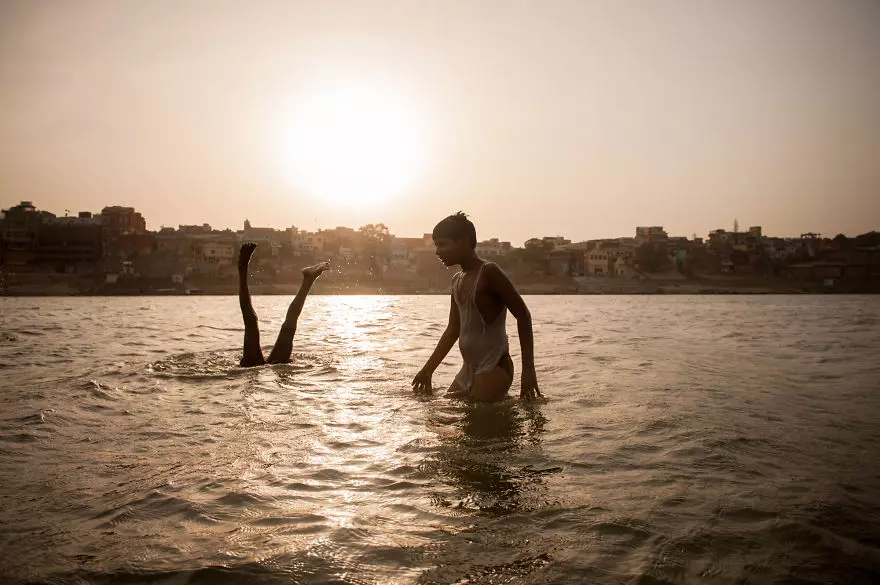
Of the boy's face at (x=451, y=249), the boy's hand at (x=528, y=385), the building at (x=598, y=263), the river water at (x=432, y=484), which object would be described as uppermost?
the building at (x=598, y=263)

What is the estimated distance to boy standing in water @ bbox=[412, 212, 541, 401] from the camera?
16.2 ft

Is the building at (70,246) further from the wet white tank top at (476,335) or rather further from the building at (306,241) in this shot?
the wet white tank top at (476,335)

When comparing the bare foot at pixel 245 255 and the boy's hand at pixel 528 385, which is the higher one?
the bare foot at pixel 245 255

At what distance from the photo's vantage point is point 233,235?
379 ft

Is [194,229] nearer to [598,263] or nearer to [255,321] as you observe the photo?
[598,263]

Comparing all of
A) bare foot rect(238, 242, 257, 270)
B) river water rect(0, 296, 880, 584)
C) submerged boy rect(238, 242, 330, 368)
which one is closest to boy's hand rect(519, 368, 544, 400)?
river water rect(0, 296, 880, 584)

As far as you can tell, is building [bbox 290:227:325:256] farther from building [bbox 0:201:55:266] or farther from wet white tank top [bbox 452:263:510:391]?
wet white tank top [bbox 452:263:510:391]

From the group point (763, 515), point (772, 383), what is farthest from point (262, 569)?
point (772, 383)

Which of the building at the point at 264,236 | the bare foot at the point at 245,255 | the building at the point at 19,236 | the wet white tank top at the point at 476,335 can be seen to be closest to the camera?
the wet white tank top at the point at 476,335

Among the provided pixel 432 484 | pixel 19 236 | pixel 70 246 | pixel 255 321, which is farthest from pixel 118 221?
pixel 432 484

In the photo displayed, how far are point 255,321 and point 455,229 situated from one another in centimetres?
385

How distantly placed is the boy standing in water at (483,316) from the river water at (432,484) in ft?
1.07

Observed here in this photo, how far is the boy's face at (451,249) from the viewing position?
4980mm

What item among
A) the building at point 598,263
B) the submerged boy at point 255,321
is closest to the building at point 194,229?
the building at point 598,263
